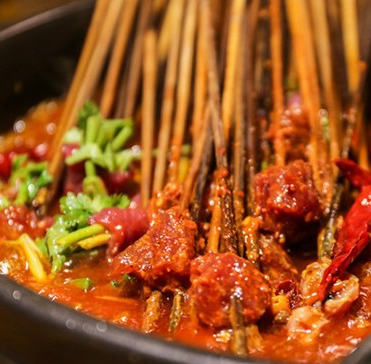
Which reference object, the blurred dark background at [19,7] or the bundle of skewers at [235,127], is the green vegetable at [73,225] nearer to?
the bundle of skewers at [235,127]

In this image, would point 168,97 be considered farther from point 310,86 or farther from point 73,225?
point 73,225

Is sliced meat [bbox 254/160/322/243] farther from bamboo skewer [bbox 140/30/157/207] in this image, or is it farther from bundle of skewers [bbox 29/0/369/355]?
bamboo skewer [bbox 140/30/157/207]

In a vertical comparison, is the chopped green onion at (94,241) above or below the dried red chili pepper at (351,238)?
above

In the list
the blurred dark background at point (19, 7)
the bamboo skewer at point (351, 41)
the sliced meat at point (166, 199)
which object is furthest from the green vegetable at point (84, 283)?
the blurred dark background at point (19, 7)

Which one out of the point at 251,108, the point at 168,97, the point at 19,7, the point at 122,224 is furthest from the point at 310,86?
the point at 19,7

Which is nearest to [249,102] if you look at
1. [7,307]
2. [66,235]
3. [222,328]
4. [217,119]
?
[217,119]
